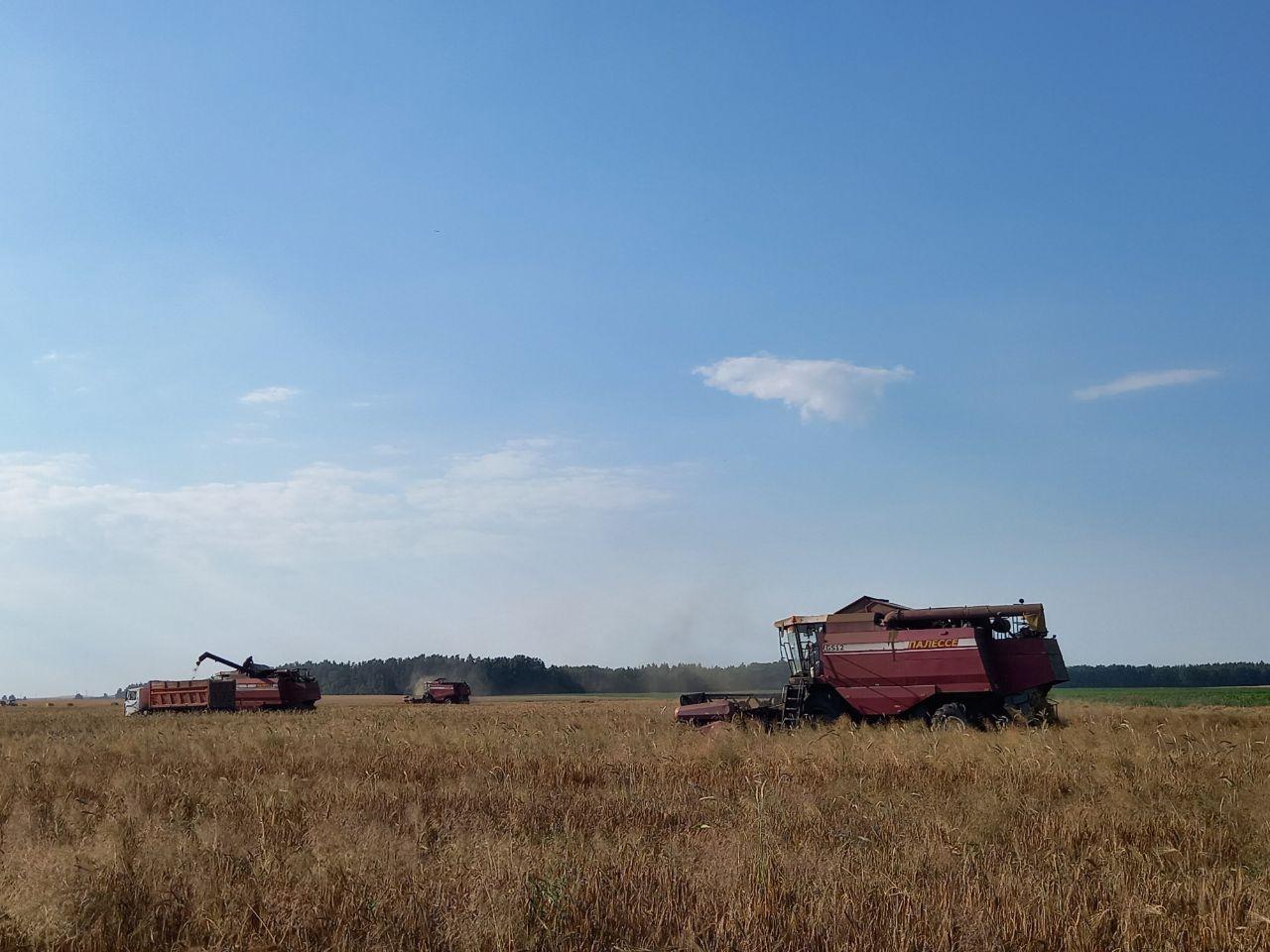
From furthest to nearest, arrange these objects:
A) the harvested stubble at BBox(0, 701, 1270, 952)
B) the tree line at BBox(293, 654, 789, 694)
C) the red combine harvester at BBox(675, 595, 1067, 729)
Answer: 1. the tree line at BBox(293, 654, 789, 694)
2. the red combine harvester at BBox(675, 595, 1067, 729)
3. the harvested stubble at BBox(0, 701, 1270, 952)

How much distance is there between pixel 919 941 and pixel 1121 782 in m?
6.99

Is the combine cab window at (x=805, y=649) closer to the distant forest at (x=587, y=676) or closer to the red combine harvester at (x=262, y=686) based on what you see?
the red combine harvester at (x=262, y=686)

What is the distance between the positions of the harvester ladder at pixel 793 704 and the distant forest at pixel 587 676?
325 ft

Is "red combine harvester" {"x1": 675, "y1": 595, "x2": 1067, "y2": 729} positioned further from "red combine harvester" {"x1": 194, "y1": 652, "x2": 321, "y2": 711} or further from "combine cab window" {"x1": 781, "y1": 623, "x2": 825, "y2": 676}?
"red combine harvester" {"x1": 194, "y1": 652, "x2": 321, "y2": 711}

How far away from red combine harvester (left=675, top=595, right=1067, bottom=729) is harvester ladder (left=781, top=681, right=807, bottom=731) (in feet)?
0.09

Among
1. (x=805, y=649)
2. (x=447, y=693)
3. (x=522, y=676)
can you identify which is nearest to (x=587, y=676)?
(x=522, y=676)

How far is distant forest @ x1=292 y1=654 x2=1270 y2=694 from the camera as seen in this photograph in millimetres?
145375

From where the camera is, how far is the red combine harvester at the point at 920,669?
22719 millimetres

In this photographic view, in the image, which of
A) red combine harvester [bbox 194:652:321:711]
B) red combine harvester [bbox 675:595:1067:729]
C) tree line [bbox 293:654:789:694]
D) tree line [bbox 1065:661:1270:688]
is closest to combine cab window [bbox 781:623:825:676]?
red combine harvester [bbox 675:595:1067:729]

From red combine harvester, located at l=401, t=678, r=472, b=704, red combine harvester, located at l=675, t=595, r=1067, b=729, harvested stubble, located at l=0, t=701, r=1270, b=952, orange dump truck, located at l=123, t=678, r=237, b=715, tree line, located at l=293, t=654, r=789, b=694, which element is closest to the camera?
harvested stubble, located at l=0, t=701, r=1270, b=952

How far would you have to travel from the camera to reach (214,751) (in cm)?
1600

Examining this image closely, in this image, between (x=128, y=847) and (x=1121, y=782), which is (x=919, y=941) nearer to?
(x=128, y=847)

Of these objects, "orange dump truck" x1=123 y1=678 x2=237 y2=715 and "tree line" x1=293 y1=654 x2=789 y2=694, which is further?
"tree line" x1=293 y1=654 x2=789 y2=694

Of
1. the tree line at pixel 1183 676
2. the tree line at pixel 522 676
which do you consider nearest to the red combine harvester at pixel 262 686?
the tree line at pixel 522 676
